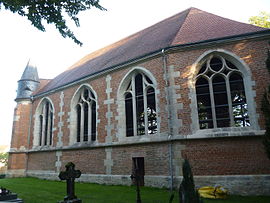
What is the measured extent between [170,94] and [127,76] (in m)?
2.94

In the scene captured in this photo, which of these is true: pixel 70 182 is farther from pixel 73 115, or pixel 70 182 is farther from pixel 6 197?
pixel 73 115

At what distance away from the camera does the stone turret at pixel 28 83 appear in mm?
18750

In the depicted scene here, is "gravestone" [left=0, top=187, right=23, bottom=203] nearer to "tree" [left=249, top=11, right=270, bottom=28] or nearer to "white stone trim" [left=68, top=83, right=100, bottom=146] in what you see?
"white stone trim" [left=68, top=83, right=100, bottom=146]

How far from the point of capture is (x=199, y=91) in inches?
404

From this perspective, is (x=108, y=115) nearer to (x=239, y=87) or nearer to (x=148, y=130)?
(x=148, y=130)

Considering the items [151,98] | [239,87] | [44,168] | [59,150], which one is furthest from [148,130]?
[44,168]

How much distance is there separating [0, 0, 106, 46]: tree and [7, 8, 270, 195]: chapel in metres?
4.41

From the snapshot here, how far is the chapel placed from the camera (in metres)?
8.62

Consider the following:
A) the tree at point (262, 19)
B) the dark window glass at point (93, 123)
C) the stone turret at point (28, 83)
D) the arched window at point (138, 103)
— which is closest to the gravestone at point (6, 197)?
the arched window at point (138, 103)

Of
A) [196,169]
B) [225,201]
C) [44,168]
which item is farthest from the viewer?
[44,168]

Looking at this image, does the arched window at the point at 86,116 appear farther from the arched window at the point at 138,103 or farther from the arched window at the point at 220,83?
the arched window at the point at 220,83

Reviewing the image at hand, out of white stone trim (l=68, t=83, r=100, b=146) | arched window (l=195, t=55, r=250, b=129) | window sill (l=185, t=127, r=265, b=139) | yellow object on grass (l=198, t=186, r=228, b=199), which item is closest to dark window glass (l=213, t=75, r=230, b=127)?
arched window (l=195, t=55, r=250, b=129)

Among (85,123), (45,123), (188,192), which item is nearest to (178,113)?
(188,192)

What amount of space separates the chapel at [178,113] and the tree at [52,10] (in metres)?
4.41
